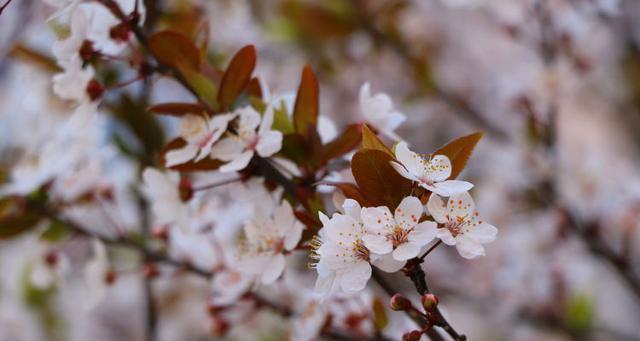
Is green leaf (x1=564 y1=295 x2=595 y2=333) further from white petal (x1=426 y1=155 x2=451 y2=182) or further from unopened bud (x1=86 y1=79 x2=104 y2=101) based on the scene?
unopened bud (x1=86 y1=79 x2=104 y2=101)

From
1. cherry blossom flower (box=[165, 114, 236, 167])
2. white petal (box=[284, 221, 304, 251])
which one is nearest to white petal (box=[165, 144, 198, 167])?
cherry blossom flower (box=[165, 114, 236, 167])

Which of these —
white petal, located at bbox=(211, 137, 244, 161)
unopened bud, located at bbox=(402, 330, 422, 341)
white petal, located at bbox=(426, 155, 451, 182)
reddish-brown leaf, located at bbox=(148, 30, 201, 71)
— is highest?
reddish-brown leaf, located at bbox=(148, 30, 201, 71)

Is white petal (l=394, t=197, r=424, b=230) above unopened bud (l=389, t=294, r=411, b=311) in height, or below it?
above

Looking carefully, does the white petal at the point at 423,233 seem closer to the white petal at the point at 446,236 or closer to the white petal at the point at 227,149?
the white petal at the point at 446,236

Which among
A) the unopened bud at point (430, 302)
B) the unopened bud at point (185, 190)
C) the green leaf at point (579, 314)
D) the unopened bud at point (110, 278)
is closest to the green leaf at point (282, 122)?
the unopened bud at point (185, 190)

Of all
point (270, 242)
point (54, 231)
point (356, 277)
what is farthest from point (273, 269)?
point (54, 231)

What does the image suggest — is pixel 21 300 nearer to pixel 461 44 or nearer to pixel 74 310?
pixel 74 310

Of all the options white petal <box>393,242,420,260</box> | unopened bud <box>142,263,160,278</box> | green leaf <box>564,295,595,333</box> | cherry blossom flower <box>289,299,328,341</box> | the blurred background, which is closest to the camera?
white petal <box>393,242,420,260</box>
